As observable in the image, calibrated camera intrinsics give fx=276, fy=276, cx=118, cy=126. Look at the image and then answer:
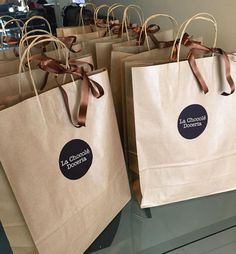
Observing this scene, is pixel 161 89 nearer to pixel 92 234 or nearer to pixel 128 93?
pixel 128 93

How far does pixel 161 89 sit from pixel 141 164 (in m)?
0.18

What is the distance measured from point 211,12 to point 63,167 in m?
0.69

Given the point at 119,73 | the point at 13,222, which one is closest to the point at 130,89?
the point at 119,73

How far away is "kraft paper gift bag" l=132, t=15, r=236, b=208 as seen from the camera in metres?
0.60

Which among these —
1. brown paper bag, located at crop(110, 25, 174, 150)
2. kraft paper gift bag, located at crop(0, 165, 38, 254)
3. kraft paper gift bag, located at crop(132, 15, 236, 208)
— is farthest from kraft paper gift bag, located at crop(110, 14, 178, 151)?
kraft paper gift bag, located at crop(0, 165, 38, 254)

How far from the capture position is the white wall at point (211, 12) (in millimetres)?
808

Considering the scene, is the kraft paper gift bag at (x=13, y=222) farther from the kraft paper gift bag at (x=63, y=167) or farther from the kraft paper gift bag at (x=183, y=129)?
the kraft paper gift bag at (x=183, y=129)

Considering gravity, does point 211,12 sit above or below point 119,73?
above

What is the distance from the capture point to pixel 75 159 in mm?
549

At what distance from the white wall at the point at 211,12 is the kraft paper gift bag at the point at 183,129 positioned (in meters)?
0.24

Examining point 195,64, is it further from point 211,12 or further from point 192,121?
point 211,12

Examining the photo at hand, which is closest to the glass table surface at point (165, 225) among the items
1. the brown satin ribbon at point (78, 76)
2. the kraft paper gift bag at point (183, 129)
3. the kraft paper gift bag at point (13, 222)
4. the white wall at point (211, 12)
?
the kraft paper gift bag at point (183, 129)

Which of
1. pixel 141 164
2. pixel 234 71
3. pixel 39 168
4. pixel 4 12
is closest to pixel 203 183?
pixel 141 164

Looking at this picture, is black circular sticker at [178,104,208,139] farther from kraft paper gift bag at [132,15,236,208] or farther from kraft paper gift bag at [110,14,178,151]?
kraft paper gift bag at [110,14,178,151]
